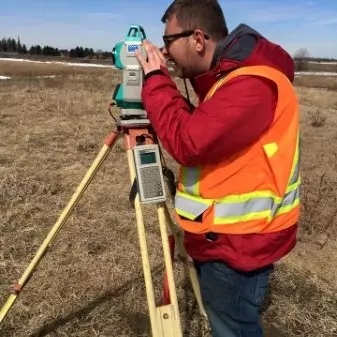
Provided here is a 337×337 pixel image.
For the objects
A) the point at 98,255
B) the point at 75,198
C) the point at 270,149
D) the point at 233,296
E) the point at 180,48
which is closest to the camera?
the point at 270,149

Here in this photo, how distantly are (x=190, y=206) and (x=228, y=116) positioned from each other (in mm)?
518

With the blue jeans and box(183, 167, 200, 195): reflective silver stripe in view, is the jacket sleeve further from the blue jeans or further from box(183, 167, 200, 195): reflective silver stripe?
the blue jeans

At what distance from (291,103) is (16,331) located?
2604 millimetres

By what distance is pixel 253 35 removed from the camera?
1.93 m

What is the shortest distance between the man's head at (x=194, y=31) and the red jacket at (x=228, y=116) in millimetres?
70

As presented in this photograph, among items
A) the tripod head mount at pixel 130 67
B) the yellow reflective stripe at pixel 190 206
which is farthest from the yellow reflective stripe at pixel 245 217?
the tripod head mount at pixel 130 67

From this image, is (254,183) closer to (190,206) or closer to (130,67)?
(190,206)

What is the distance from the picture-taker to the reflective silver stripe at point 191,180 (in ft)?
6.82

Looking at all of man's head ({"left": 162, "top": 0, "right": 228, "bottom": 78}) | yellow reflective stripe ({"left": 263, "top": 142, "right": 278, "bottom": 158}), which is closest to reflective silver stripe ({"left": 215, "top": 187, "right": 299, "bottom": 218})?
yellow reflective stripe ({"left": 263, "top": 142, "right": 278, "bottom": 158})

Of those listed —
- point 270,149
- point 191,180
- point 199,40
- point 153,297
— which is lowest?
point 153,297

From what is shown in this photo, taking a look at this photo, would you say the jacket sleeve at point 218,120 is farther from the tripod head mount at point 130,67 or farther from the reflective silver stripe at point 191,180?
the tripod head mount at point 130,67

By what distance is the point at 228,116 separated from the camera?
1780mm

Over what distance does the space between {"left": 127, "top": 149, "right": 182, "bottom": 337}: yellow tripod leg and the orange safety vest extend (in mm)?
329

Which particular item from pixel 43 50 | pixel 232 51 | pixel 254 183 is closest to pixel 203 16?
pixel 232 51
